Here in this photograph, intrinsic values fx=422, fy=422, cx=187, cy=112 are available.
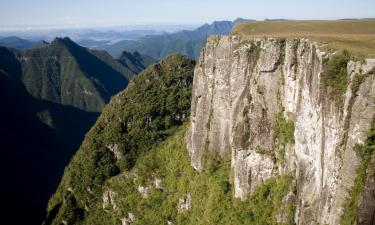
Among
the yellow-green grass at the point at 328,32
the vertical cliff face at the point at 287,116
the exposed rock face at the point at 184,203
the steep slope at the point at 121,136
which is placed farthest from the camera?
the steep slope at the point at 121,136

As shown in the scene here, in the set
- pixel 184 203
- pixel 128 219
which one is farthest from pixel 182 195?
pixel 128 219

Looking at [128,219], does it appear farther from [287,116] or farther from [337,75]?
[337,75]

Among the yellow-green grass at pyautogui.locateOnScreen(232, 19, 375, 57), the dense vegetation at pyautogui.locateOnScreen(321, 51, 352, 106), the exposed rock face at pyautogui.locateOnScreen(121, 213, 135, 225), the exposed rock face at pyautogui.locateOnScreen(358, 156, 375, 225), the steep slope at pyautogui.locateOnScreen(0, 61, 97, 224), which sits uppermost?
the yellow-green grass at pyautogui.locateOnScreen(232, 19, 375, 57)

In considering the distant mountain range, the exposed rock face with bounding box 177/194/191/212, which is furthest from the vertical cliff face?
the distant mountain range

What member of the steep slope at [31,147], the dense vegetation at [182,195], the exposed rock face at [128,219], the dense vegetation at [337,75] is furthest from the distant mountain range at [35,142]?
the dense vegetation at [337,75]

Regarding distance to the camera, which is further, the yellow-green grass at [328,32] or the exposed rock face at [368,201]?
the yellow-green grass at [328,32]

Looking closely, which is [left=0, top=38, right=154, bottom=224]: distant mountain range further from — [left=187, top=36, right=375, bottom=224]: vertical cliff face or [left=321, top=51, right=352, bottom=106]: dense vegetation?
[left=321, top=51, right=352, bottom=106]: dense vegetation

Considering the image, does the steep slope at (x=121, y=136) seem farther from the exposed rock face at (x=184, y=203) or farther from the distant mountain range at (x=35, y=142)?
the distant mountain range at (x=35, y=142)
